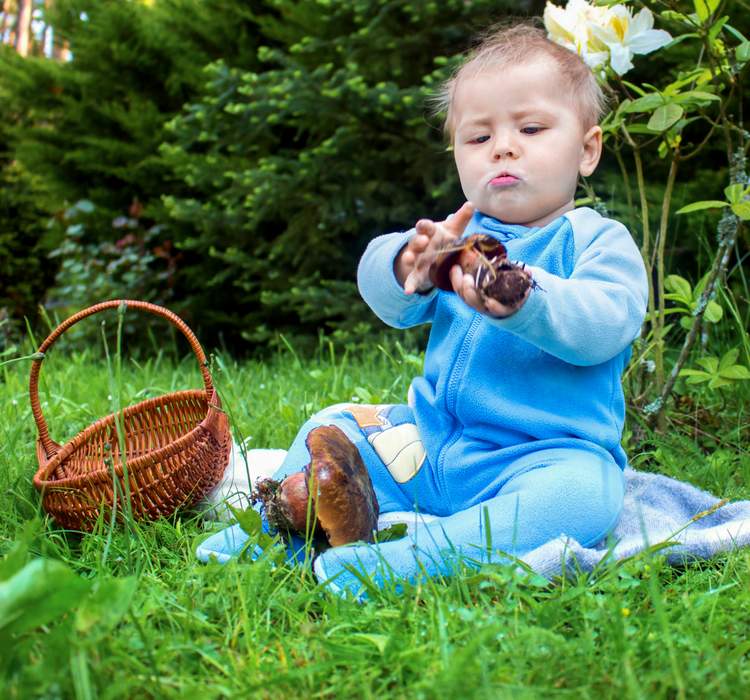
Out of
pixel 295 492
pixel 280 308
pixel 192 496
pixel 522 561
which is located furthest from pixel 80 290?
pixel 522 561

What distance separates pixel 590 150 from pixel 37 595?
1511mm

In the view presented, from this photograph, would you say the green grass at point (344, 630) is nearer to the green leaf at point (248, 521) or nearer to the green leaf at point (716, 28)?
the green leaf at point (248, 521)

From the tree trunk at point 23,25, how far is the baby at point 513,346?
25.3 feet

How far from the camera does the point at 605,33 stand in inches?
80.2

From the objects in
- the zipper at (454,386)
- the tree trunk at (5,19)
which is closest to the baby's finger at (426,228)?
the zipper at (454,386)

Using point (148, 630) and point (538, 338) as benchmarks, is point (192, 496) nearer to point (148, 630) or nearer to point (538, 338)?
point (148, 630)

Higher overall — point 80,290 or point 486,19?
point 486,19

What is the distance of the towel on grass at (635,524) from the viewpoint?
1558 millimetres

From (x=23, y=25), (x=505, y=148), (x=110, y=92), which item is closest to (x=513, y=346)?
(x=505, y=148)

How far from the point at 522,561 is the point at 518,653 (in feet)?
1.15

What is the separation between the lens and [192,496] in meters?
1.99

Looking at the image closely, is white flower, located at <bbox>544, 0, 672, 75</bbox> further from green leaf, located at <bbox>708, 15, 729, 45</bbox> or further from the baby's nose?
the baby's nose

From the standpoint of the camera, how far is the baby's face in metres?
1.86

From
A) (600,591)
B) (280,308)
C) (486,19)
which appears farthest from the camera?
(280,308)
